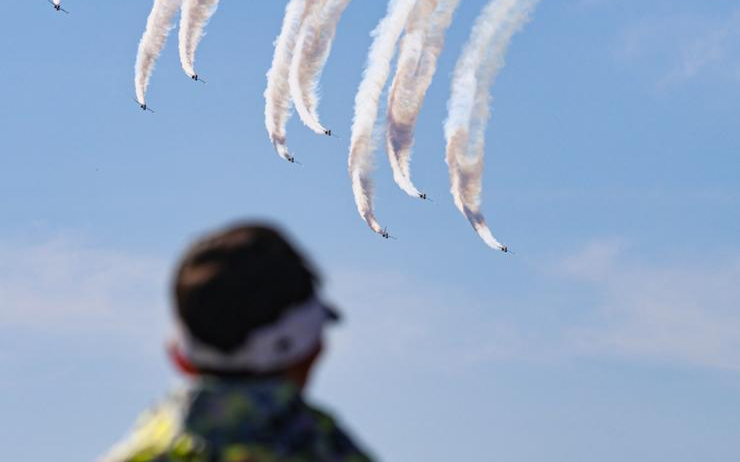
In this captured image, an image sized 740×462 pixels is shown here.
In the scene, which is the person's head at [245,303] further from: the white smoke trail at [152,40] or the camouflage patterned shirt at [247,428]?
the white smoke trail at [152,40]

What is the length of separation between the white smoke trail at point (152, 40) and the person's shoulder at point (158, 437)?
57.4 metres

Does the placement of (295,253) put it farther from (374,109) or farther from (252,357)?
(374,109)

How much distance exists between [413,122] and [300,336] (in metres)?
52.2

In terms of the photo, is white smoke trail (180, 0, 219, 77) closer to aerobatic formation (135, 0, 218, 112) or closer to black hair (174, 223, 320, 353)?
aerobatic formation (135, 0, 218, 112)

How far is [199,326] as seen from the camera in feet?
19.4

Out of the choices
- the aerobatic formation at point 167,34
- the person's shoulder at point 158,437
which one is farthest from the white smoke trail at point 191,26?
the person's shoulder at point 158,437

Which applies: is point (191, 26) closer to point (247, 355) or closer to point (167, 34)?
point (167, 34)

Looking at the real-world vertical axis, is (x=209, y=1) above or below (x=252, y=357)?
below

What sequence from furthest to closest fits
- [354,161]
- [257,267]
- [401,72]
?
[354,161], [401,72], [257,267]

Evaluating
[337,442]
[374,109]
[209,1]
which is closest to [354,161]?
[374,109]

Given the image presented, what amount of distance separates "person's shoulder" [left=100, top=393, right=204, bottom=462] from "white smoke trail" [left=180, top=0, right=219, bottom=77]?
5417 centimetres

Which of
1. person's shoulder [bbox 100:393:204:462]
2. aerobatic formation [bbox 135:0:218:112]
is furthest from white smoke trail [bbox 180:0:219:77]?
person's shoulder [bbox 100:393:204:462]

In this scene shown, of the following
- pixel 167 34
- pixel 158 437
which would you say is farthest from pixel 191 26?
pixel 158 437

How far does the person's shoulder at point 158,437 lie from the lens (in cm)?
612
